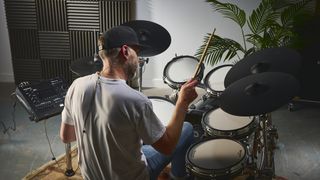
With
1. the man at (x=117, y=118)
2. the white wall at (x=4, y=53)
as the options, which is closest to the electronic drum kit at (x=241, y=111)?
the man at (x=117, y=118)

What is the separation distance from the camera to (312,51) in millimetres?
4430

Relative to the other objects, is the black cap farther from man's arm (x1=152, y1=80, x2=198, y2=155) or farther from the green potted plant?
the green potted plant

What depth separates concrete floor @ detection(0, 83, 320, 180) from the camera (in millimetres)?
3512

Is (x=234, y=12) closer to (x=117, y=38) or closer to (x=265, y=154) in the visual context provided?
(x=265, y=154)

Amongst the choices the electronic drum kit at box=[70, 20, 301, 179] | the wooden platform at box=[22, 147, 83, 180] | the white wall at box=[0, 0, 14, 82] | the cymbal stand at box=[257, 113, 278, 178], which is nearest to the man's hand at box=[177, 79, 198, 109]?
the electronic drum kit at box=[70, 20, 301, 179]

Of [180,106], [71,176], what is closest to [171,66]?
[71,176]

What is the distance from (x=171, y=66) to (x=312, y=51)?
161cm

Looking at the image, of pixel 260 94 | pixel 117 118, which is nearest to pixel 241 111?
pixel 260 94

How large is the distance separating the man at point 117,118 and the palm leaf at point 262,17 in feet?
7.81

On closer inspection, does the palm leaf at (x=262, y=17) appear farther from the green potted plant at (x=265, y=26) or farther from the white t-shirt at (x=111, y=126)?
the white t-shirt at (x=111, y=126)

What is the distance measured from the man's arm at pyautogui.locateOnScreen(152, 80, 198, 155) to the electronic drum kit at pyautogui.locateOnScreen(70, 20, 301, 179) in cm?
18

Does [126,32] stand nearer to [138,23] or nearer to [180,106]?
[180,106]

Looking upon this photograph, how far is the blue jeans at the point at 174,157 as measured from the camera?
8.34 ft

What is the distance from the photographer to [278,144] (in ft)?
12.8
